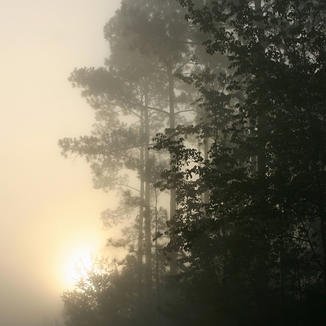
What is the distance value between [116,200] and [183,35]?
448 inches

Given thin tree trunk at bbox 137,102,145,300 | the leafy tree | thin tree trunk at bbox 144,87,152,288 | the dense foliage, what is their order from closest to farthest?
the leafy tree < the dense foliage < thin tree trunk at bbox 144,87,152,288 < thin tree trunk at bbox 137,102,145,300

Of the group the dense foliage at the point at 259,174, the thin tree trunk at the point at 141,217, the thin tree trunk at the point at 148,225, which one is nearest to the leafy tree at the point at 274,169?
the dense foliage at the point at 259,174

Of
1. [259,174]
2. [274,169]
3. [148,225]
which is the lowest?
[259,174]

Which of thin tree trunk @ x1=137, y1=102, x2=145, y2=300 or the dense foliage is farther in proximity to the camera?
thin tree trunk @ x1=137, y1=102, x2=145, y2=300

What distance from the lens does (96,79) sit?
19578mm

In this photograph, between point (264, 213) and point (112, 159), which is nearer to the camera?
point (264, 213)

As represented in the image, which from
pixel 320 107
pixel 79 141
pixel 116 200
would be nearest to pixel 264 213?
pixel 320 107

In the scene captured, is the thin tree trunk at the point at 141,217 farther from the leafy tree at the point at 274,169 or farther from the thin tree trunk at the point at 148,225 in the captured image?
the leafy tree at the point at 274,169

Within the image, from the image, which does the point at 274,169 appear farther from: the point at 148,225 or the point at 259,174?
the point at 148,225

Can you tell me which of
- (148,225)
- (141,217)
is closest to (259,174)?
(148,225)

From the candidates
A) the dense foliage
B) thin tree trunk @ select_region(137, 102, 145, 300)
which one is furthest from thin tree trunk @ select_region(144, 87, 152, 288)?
the dense foliage

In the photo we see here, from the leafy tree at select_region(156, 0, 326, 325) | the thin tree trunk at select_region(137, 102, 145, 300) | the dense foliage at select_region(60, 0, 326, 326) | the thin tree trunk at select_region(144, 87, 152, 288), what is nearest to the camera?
the leafy tree at select_region(156, 0, 326, 325)

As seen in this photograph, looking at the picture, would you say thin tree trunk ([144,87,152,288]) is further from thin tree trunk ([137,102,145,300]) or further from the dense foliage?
the dense foliage

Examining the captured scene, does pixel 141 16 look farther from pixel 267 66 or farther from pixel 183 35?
pixel 267 66
